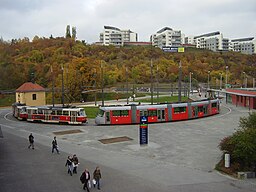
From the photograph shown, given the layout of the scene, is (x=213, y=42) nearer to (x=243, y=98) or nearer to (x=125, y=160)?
(x=243, y=98)

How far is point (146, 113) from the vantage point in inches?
1553

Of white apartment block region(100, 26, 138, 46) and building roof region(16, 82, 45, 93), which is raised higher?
white apartment block region(100, 26, 138, 46)

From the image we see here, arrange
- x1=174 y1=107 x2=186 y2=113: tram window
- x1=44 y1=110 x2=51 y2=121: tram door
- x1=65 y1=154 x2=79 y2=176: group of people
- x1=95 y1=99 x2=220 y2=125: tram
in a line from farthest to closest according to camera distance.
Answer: x1=44 y1=110 x2=51 y2=121: tram door < x1=174 y1=107 x2=186 y2=113: tram window < x1=95 y1=99 x2=220 y2=125: tram < x1=65 y1=154 x2=79 y2=176: group of people

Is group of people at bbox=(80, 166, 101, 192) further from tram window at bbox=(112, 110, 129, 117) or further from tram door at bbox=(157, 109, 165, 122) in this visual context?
tram door at bbox=(157, 109, 165, 122)

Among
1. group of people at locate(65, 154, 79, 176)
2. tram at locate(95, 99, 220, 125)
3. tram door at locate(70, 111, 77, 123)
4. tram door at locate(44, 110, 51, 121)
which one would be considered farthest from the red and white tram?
group of people at locate(65, 154, 79, 176)

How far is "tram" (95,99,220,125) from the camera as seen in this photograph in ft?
127

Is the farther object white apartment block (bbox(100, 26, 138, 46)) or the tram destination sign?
white apartment block (bbox(100, 26, 138, 46))

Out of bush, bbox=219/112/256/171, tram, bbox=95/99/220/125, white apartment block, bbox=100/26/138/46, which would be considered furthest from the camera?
white apartment block, bbox=100/26/138/46

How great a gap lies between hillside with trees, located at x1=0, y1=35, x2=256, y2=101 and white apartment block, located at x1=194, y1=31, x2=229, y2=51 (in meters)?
32.2

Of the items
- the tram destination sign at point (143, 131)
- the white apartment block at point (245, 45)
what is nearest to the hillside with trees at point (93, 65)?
the tram destination sign at point (143, 131)

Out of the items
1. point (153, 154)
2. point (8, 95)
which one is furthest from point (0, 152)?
point (8, 95)

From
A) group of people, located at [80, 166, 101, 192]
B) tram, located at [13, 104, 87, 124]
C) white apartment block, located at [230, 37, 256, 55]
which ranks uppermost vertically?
white apartment block, located at [230, 37, 256, 55]

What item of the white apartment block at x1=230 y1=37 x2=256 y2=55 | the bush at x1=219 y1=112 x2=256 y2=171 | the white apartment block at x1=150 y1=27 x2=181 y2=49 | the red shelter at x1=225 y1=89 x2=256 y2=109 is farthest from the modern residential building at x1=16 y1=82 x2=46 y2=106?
the white apartment block at x1=230 y1=37 x2=256 y2=55

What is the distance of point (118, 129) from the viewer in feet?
119
